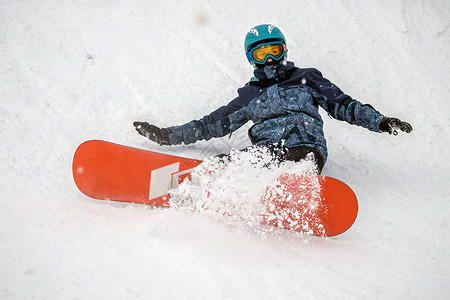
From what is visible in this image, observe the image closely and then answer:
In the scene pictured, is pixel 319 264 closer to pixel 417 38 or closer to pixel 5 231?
pixel 5 231

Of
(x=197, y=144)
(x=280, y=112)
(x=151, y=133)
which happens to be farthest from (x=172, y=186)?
(x=280, y=112)

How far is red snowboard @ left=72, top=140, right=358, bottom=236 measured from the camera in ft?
6.56

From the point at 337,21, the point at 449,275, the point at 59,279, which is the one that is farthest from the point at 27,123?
the point at 337,21

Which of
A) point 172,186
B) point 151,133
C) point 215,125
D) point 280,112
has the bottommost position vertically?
point 172,186

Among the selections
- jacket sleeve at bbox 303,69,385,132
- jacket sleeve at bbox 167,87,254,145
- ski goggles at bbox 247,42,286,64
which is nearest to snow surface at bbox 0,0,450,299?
jacket sleeve at bbox 167,87,254,145

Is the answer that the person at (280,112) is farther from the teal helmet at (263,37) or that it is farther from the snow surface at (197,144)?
the snow surface at (197,144)

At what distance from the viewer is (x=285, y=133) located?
229 centimetres

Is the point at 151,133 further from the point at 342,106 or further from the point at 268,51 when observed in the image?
the point at 342,106

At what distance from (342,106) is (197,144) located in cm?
118

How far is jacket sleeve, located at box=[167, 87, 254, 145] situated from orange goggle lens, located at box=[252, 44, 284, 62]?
0.90 ft

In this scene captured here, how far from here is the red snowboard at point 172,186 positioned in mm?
2000

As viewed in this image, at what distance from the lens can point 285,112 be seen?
2.33 meters

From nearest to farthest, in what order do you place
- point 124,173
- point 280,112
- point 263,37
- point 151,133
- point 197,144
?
point 124,173
point 280,112
point 263,37
point 151,133
point 197,144

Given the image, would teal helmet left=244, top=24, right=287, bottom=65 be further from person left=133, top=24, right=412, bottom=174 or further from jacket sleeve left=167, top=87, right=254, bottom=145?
jacket sleeve left=167, top=87, right=254, bottom=145
